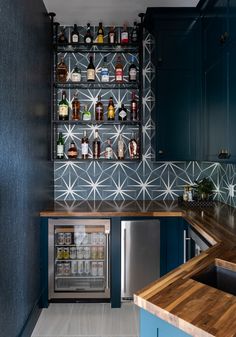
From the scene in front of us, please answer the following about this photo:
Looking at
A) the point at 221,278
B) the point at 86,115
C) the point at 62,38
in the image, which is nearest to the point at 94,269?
the point at 86,115

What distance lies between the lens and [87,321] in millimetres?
2641

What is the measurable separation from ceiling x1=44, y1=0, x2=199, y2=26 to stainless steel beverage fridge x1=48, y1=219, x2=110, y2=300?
1973 millimetres

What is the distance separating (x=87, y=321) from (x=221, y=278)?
158 cm

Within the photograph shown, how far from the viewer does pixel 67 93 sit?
3.50 metres

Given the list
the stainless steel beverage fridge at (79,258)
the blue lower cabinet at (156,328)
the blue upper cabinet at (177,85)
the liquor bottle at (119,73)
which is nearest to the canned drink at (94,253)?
the stainless steel beverage fridge at (79,258)

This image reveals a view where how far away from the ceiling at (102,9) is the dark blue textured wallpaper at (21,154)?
225mm

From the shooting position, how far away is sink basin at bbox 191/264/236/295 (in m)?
1.38

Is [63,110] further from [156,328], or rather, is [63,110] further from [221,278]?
[156,328]

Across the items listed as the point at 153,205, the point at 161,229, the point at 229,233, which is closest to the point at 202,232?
the point at 229,233

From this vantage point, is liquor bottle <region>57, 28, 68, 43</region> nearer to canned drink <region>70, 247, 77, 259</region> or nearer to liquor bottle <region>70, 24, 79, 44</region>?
liquor bottle <region>70, 24, 79, 44</region>

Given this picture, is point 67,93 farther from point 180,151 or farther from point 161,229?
point 161,229

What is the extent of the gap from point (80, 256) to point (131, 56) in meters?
2.10

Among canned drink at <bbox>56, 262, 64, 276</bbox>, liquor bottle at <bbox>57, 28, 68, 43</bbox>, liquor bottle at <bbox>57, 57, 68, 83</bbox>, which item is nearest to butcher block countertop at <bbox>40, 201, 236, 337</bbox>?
canned drink at <bbox>56, 262, 64, 276</bbox>

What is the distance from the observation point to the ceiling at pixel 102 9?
300cm
